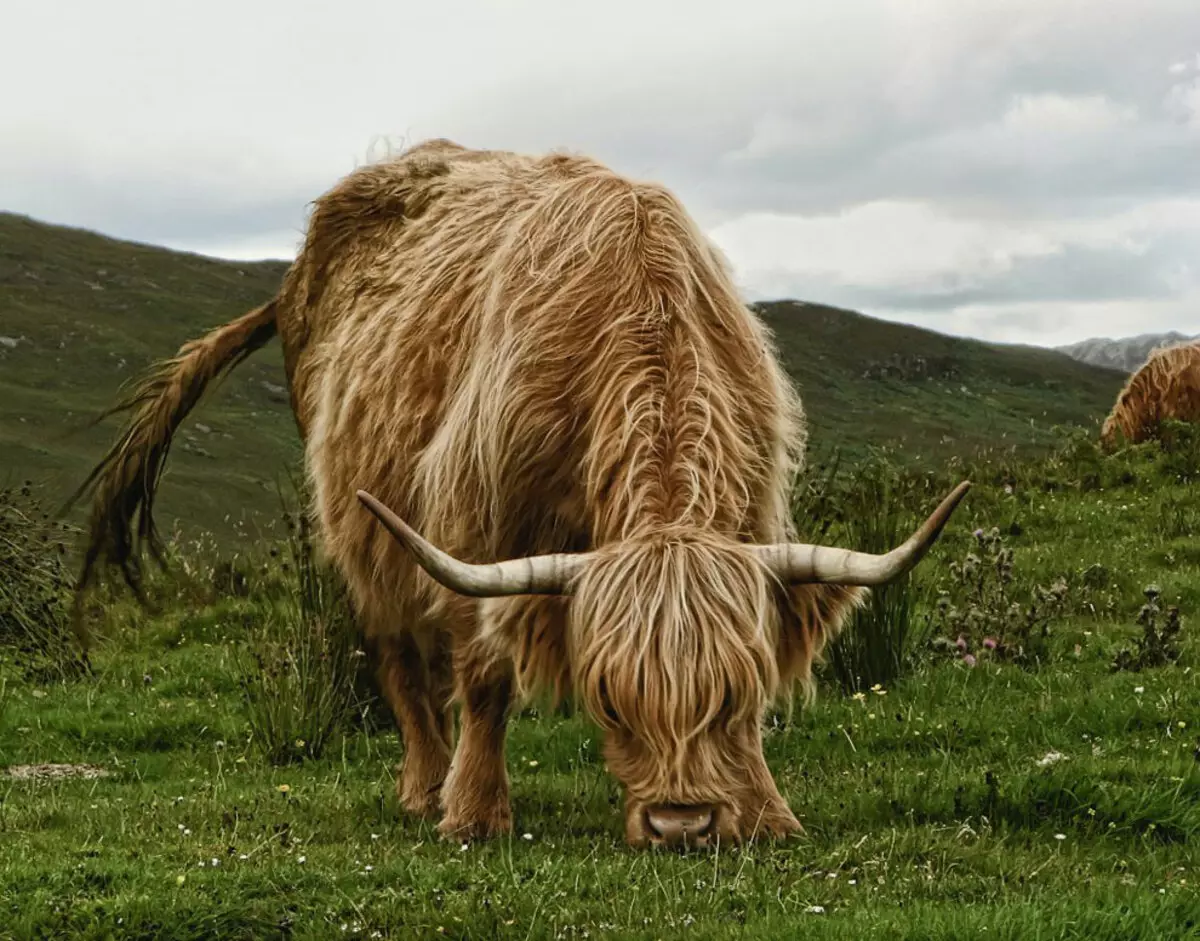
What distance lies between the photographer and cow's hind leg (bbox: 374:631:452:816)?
258 inches

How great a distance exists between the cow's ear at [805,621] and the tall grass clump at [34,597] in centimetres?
590

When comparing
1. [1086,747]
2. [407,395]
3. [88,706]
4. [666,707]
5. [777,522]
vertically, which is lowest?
[88,706]

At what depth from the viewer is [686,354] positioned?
200 inches

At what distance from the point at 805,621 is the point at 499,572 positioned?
1004mm

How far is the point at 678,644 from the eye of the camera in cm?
441

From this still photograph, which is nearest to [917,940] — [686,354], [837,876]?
[837,876]

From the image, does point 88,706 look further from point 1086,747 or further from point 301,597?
point 1086,747

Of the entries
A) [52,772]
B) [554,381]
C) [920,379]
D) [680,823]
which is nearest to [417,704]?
[52,772]

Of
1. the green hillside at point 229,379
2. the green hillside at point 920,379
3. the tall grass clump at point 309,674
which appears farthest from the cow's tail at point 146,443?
the green hillside at point 920,379

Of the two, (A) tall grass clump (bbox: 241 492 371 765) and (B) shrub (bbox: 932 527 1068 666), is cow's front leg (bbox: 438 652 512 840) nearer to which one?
(A) tall grass clump (bbox: 241 492 371 765)

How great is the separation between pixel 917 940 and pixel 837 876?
702mm

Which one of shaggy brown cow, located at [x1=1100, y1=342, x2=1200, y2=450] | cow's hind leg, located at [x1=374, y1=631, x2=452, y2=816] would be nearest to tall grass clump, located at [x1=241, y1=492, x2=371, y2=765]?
cow's hind leg, located at [x1=374, y1=631, x2=452, y2=816]

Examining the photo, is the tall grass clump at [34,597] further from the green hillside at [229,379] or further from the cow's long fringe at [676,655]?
the green hillside at [229,379]

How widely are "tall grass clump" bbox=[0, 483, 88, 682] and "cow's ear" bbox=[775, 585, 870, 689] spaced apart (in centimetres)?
590
